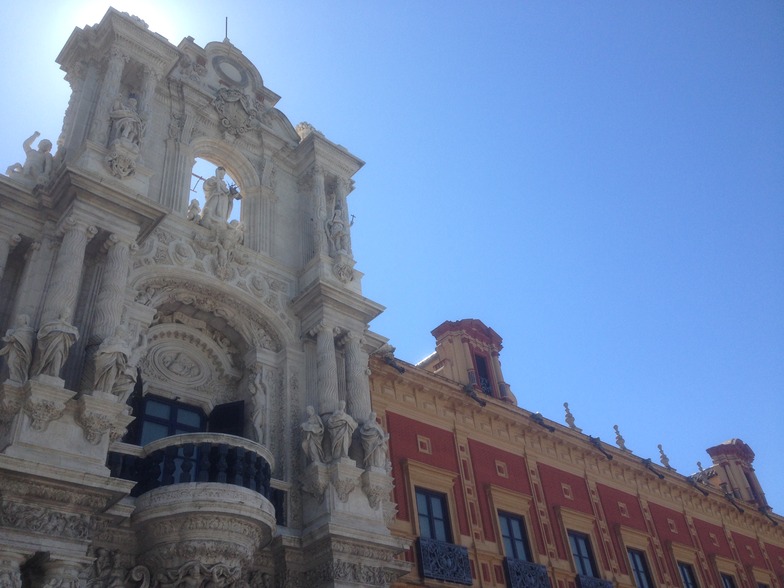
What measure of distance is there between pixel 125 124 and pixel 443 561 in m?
10.0

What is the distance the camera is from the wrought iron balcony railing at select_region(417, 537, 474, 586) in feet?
46.1

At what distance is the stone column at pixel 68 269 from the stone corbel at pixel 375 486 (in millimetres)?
5270

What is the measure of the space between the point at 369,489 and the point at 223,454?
271cm

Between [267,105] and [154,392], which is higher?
[267,105]

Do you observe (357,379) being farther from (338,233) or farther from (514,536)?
(514,536)

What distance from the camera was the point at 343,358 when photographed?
47.7ft

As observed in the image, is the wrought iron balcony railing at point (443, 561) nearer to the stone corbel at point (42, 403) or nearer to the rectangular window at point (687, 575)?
the stone corbel at point (42, 403)

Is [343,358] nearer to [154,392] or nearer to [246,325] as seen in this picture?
[246,325]

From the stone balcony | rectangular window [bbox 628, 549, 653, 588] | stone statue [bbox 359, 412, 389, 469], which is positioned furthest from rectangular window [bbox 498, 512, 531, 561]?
the stone balcony

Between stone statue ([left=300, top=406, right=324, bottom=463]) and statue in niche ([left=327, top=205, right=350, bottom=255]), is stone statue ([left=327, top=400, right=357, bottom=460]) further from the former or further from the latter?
statue in niche ([left=327, top=205, right=350, bottom=255])

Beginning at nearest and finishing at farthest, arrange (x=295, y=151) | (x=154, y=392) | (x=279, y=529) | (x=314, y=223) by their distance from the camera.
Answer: (x=279, y=529) < (x=154, y=392) < (x=314, y=223) < (x=295, y=151)

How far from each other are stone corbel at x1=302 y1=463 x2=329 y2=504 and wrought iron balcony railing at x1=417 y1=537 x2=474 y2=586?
3.22 m

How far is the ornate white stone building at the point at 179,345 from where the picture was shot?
31.3 feet

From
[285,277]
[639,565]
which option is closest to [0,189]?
[285,277]
